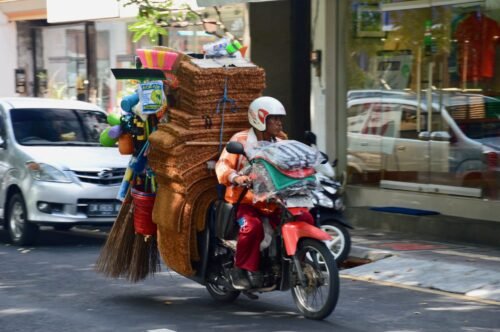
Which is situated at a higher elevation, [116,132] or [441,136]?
[116,132]

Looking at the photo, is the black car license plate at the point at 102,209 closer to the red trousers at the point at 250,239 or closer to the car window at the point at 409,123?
the car window at the point at 409,123

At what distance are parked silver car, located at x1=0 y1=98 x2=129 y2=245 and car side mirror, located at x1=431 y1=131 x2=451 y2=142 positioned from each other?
4085 mm

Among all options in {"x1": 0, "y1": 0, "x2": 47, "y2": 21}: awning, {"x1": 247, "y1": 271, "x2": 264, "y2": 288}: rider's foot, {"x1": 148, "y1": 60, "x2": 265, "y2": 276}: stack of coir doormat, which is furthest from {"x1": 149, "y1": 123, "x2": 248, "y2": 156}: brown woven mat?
{"x1": 0, "y1": 0, "x2": 47, "y2": 21}: awning

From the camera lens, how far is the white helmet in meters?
8.32

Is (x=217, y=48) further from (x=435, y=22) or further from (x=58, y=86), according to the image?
(x=58, y=86)

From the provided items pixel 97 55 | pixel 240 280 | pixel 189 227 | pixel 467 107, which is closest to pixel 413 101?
pixel 467 107

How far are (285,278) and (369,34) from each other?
7.34m

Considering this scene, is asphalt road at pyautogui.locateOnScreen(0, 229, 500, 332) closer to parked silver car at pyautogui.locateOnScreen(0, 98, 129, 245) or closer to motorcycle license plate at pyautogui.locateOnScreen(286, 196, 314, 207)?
motorcycle license plate at pyautogui.locateOnScreen(286, 196, 314, 207)

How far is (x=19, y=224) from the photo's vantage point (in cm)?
1319

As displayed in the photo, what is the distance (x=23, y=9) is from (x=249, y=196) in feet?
58.0

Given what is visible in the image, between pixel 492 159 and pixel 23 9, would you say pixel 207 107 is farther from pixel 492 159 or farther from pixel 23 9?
pixel 23 9

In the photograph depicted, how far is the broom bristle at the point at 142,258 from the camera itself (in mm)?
9180

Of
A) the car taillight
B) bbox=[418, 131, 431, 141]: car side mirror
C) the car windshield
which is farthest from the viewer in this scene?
bbox=[418, 131, 431, 141]: car side mirror

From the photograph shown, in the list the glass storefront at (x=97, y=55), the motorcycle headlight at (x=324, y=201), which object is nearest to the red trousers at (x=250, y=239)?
the motorcycle headlight at (x=324, y=201)
